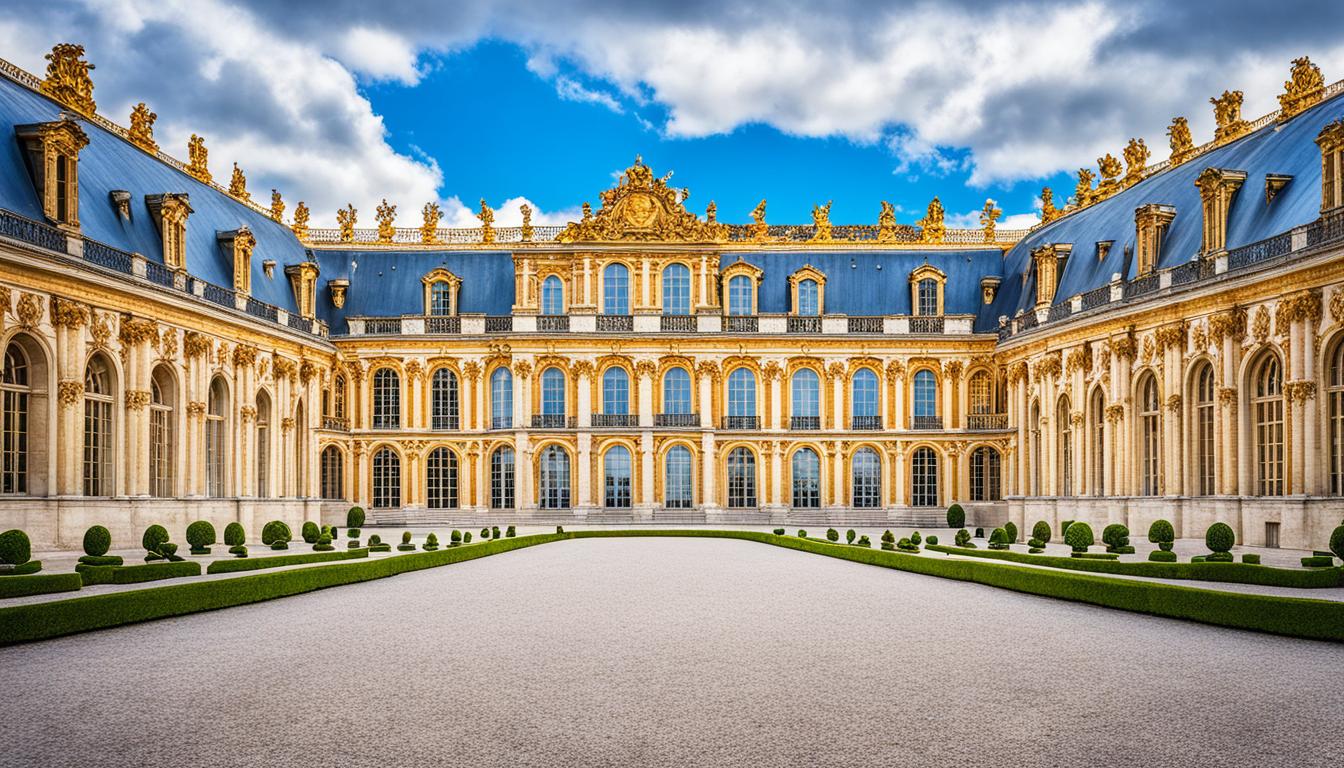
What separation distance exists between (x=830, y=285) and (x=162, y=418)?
1220 inches

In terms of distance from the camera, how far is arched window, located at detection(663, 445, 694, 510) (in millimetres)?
52062

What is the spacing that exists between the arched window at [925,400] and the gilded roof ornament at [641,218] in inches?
461

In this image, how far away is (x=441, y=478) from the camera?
5216 cm

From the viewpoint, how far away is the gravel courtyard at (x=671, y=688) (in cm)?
898

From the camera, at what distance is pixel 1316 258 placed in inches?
1142

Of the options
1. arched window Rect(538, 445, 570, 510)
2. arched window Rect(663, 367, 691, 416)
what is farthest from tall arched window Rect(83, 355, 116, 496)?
arched window Rect(663, 367, 691, 416)

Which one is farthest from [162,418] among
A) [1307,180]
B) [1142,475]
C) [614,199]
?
[1307,180]

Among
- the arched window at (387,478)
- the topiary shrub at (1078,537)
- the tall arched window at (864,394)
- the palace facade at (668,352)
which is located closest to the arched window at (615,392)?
the palace facade at (668,352)

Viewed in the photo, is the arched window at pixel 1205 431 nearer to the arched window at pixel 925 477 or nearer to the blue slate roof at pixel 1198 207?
the blue slate roof at pixel 1198 207

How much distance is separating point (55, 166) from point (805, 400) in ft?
108

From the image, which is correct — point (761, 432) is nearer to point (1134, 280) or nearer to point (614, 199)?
point (614, 199)

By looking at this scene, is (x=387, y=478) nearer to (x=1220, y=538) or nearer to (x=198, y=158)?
(x=198, y=158)

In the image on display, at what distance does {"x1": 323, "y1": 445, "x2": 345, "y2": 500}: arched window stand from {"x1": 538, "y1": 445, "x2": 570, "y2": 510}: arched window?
9.29 metres

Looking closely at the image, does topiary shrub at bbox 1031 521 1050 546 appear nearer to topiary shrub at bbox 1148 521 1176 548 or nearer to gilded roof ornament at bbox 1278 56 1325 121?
topiary shrub at bbox 1148 521 1176 548
